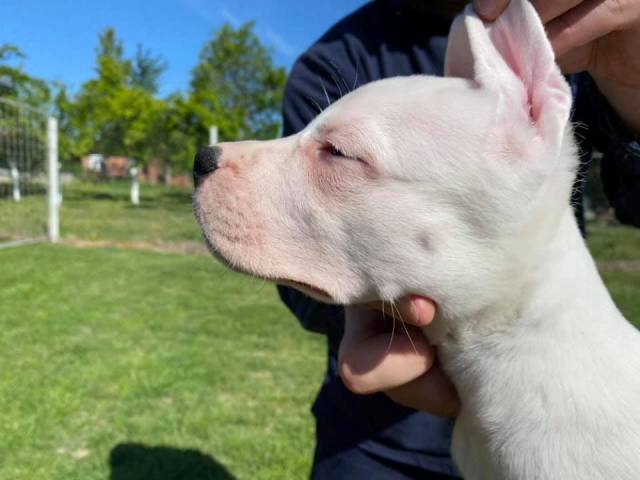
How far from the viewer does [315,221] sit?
1.49 meters

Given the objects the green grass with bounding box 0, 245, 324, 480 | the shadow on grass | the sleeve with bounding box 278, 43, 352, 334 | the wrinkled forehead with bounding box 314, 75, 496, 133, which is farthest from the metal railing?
the wrinkled forehead with bounding box 314, 75, 496, 133

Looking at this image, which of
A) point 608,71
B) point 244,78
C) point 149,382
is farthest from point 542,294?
point 244,78

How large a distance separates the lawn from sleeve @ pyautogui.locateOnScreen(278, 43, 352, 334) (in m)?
0.26

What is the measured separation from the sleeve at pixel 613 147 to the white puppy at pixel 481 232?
1.79ft

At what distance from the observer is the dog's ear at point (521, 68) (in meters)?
1.34

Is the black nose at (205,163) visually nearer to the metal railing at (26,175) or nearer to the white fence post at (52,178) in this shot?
the metal railing at (26,175)

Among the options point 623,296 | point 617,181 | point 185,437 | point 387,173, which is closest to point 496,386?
point 387,173

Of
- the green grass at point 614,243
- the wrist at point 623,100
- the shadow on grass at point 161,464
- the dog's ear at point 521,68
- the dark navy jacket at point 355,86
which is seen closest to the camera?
the dog's ear at point 521,68

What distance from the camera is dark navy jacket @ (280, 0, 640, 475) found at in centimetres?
210

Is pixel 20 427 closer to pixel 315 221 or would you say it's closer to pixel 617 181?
pixel 315 221

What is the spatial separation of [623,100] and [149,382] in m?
3.65

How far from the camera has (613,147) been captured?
199 centimetres

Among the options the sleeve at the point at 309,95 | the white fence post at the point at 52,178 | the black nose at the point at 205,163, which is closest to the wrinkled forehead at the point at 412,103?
the black nose at the point at 205,163

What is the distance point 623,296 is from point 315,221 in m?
7.26
